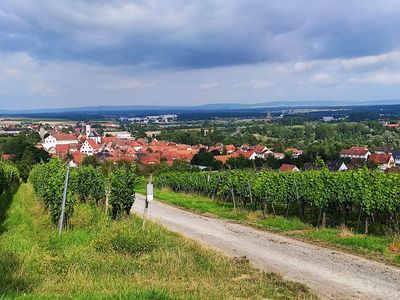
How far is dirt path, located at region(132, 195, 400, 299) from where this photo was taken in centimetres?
958

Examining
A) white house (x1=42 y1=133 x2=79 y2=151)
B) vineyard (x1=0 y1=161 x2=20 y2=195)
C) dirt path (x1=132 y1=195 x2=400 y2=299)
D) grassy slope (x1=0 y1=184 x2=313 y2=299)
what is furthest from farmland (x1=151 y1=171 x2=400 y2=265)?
white house (x1=42 y1=133 x2=79 y2=151)

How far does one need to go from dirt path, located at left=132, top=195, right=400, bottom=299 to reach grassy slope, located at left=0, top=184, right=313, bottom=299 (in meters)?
0.87

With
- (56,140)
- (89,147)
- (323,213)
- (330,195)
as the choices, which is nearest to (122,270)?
(330,195)

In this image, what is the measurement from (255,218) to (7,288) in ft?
47.7

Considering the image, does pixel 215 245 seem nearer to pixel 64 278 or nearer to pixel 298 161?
pixel 64 278

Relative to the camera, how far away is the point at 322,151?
100 m

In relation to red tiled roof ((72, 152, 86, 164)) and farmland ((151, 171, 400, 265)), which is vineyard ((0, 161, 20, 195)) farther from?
red tiled roof ((72, 152, 86, 164))

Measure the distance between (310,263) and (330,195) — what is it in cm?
656

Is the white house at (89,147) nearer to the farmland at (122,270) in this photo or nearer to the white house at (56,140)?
the white house at (56,140)

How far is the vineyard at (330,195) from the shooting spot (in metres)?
15.9

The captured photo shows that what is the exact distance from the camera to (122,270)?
9578 mm

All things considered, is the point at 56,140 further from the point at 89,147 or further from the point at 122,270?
the point at 122,270

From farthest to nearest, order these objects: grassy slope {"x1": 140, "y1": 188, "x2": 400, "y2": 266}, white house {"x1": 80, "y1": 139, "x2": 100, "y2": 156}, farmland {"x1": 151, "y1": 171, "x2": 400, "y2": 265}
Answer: white house {"x1": 80, "y1": 139, "x2": 100, "y2": 156} < farmland {"x1": 151, "y1": 171, "x2": 400, "y2": 265} < grassy slope {"x1": 140, "y1": 188, "x2": 400, "y2": 266}

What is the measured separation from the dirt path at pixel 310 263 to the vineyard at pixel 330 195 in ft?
10.3
